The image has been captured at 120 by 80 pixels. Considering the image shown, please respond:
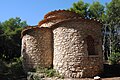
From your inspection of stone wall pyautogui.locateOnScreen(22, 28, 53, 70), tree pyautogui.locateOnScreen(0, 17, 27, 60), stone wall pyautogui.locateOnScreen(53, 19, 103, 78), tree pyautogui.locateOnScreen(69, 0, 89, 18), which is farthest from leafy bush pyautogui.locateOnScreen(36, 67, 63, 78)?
tree pyautogui.locateOnScreen(69, 0, 89, 18)

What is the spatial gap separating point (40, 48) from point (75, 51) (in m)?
2.85

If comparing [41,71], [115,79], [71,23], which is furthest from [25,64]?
[115,79]

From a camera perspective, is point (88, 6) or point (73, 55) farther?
point (88, 6)

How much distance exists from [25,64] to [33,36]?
2308 mm

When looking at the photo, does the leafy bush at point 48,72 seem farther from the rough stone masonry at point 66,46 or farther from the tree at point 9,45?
the tree at point 9,45

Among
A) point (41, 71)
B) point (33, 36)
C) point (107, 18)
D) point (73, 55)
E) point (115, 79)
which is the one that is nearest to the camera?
point (115, 79)

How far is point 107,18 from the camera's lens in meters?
28.8

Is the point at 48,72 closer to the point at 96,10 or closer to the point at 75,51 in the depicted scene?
the point at 75,51

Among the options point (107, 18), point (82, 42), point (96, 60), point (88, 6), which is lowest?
point (96, 60)

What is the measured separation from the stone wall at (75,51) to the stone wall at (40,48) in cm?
96

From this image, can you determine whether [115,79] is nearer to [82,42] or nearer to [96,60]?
[96,60]

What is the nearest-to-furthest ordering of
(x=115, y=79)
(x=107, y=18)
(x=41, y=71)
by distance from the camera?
(x=115, y=79) → (x=41, y=71) → (x=107, y=18)

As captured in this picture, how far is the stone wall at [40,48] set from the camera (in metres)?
12.9

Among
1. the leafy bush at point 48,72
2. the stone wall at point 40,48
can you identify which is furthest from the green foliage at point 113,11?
the leafy bush at point 48,72
